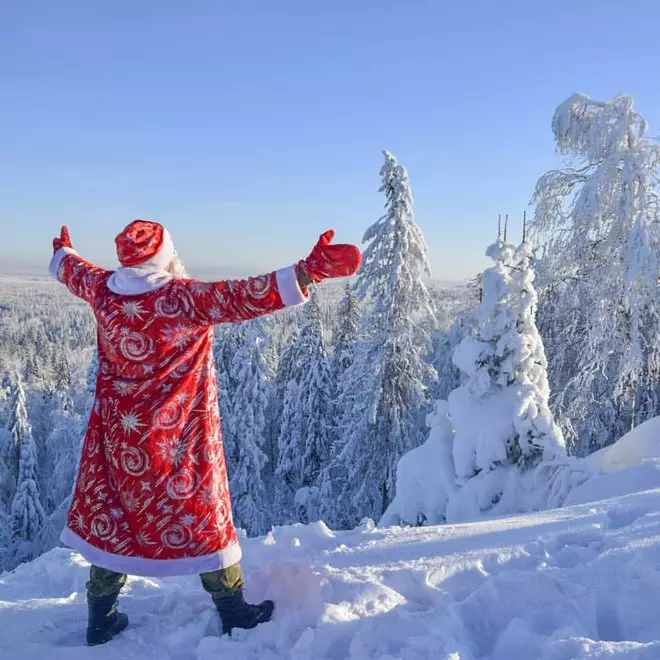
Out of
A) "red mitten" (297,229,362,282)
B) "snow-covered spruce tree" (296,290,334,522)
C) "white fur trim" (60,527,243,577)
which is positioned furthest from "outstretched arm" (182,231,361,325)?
"snow-covered spruce tree" (296,290,334,522)

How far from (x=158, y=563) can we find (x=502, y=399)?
793 cm

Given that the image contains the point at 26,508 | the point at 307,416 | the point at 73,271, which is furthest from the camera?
the point at 26,508

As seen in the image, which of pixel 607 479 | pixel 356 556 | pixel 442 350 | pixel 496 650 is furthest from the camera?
pixel 442 350

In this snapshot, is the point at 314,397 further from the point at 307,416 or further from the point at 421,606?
the point at 421,606

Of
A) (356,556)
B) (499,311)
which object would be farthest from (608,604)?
(499,311)

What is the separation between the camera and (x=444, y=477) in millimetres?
10062

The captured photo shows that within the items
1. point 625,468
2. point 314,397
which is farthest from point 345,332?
point 625,468

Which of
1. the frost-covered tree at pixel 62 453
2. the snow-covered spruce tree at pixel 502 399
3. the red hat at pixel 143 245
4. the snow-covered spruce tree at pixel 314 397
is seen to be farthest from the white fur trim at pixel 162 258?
the frost-covered tree at pixel 62 453

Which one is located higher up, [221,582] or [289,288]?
[289,288]

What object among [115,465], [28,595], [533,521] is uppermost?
[115,465]

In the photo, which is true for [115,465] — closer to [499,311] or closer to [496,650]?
[496,650]

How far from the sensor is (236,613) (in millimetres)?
2949

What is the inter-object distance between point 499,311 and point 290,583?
24.4 feet

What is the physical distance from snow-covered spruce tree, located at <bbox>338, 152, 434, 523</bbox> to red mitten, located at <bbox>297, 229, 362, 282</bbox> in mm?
13673
